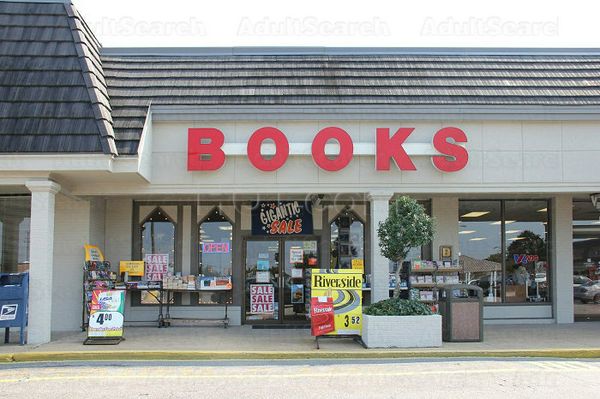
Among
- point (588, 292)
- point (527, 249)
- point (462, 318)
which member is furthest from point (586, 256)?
point (462, 318)

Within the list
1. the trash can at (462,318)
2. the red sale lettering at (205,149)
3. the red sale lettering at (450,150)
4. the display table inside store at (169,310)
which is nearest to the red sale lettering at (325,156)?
the red sale lettering at (450,150)

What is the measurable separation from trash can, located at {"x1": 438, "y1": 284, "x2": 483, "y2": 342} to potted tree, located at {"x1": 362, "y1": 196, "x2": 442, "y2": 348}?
0.66m

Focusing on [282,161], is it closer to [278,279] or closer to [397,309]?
[278,279]

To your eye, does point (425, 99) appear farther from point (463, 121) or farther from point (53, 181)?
point (53, 181)

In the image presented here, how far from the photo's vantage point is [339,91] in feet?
49.5

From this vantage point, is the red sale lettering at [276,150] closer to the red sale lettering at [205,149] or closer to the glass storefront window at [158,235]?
the red sale lettering at [205,149]

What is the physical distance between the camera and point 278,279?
53.6 feet

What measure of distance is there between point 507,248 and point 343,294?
236 inches

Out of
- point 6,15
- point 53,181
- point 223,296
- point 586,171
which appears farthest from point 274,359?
point 6,15

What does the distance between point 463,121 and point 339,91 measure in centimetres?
295

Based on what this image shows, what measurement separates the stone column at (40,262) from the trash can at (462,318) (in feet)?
26.7

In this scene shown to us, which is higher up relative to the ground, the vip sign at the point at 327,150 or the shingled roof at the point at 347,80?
the shingled roof at the point at 347,80

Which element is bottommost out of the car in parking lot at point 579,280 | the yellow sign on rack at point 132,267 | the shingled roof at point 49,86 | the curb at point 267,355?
the curb at point 267,355

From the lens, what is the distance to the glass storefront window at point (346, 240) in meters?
16.5
